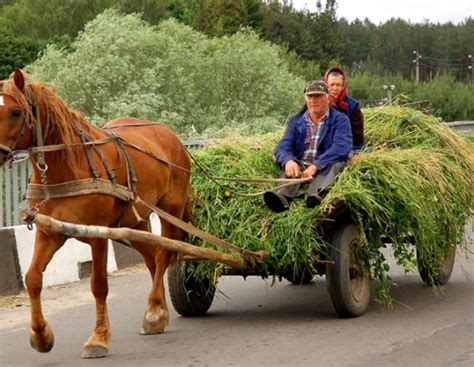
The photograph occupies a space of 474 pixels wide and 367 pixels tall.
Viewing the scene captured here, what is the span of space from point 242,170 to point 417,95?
6400cm

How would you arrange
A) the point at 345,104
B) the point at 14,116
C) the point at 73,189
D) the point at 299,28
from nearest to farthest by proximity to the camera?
the point at 14,116 < the point at 73,189 < the point at 345,104 < the point at 299,28

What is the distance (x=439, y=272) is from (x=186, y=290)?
278 cm

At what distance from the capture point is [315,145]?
9.41 meters

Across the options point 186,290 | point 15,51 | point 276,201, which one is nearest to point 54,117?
point 276,201

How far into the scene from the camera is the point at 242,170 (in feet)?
30.7

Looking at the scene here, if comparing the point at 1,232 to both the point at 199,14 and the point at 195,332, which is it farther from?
the point at 199,14

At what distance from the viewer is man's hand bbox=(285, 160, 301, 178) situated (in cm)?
909

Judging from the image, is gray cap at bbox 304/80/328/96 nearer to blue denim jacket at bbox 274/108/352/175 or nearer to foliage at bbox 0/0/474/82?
blue denim jacket at bbox 274/108/352/175

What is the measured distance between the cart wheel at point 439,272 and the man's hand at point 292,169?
5.45 ft

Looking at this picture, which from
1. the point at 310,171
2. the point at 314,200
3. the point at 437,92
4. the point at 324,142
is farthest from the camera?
the point at 437,92

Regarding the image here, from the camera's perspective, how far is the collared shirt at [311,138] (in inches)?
370

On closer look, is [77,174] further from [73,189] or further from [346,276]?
[346,276]

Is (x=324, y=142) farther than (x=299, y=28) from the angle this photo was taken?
No

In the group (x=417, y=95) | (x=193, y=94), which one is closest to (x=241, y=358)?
(x=193, y=94)
